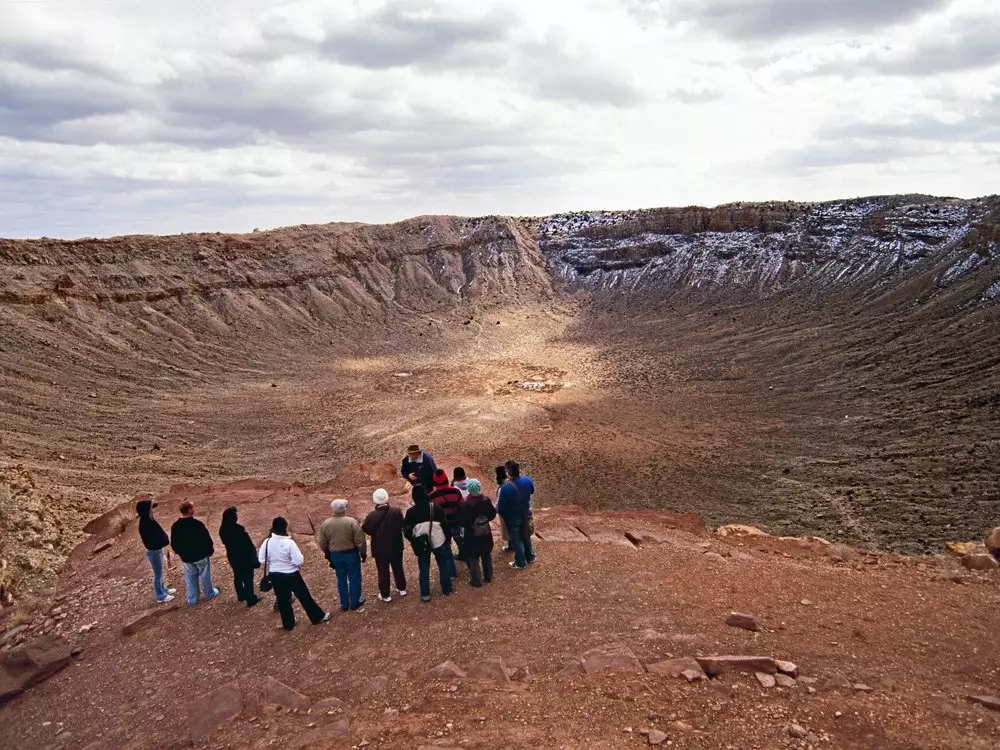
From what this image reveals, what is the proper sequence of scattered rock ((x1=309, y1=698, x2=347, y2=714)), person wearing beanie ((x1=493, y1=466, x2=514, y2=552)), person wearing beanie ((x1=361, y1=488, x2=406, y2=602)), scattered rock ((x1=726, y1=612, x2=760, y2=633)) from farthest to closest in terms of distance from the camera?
person wearing beanie ((x1=493, y1=466, x2=514, y2=552)) < person wearing beanie ((x1=361, y1=488, x2=406, y2=602)) < scattered rock ((x1=726, y1=612, x2=760, y2=633)) < scattered rock ((x1=309, y1=698, x2=347, y2=714))

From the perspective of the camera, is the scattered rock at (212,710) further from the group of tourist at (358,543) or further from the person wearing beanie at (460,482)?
the person wearing beanie at (460,482)

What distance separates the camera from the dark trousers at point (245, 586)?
7.82 m

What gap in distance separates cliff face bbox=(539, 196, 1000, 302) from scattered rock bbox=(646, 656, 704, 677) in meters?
27.2

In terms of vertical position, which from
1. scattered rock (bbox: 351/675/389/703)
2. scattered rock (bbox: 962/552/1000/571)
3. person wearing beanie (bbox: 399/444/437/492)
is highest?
person wearing beanie (bbox: 399/444/437/492)

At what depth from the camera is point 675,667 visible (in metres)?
6.04

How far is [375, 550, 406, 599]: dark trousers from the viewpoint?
7645mm

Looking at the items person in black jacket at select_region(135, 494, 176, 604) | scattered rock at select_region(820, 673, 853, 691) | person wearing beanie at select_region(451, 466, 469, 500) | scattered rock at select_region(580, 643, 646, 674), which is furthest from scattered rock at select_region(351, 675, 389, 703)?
scattered rock at select_region(820, 673, 853, 691)

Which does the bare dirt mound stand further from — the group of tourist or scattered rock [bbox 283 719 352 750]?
the group of tourist

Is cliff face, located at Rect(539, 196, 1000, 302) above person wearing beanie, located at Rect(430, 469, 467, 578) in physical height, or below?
above

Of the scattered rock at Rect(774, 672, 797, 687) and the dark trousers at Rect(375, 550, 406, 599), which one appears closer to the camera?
the scattered rock at Rect(774, 672, 797, 687)

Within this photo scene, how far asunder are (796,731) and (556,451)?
15.5m

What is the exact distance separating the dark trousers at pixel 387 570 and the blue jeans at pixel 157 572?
2777 mm

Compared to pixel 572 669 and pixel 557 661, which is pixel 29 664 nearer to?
pixel 557 661

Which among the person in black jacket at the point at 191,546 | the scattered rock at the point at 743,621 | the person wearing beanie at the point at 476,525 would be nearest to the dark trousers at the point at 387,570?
the person wearing beanie at the point at 476,525
